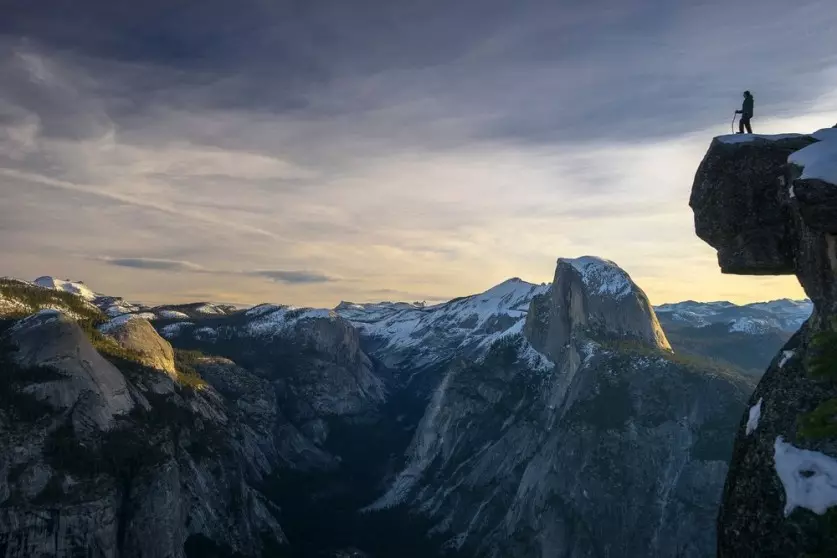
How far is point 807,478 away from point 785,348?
9015 mm

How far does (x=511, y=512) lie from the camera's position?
15675 centimetres

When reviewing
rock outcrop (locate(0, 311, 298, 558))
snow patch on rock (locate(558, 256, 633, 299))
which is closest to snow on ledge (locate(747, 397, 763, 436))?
rock outcrop (locate(0, 311, 298, 558))

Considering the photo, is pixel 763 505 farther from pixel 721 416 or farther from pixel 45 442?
pixel 45 442

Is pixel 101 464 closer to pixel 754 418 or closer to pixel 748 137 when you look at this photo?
pixel 754 418

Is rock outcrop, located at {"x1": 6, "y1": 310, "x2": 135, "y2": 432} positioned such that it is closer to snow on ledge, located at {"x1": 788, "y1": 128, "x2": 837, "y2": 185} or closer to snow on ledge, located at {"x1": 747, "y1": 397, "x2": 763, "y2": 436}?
snow on ledge, located at {"x1": 747, "y1": 397, "x2": 763, "y2": 436}

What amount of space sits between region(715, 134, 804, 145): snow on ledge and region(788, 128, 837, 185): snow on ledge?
1.84 meters

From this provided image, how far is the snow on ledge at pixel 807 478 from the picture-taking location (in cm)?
2205

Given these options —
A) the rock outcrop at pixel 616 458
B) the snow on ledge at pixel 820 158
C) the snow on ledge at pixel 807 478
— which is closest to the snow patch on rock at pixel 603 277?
the rock outcrop at pixel 616 458

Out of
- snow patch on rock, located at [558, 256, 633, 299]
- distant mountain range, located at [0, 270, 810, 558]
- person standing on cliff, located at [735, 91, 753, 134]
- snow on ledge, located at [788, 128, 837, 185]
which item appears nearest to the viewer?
snow on ledge, located at [788, 128, 837, 185]

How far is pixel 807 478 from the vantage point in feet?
75.1

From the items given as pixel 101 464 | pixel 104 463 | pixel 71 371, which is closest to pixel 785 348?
pixel 101 464

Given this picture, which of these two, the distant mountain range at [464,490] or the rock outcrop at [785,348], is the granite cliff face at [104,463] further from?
the rock outcrop at [785,348]

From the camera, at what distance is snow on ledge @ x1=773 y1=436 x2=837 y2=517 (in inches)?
868

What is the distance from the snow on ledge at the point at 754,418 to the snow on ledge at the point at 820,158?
10.6 m
